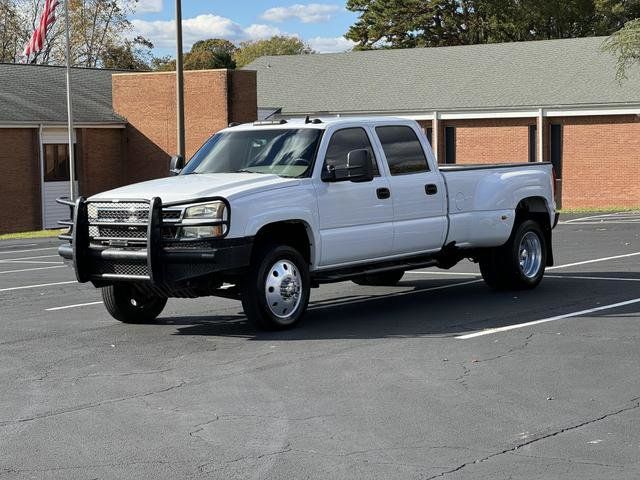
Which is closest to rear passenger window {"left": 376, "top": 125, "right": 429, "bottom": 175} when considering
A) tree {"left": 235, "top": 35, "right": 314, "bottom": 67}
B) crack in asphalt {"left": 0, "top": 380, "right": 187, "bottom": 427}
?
crack in asphalt {"left": 0, "top": 380, "right": 187, "bottom": 427}

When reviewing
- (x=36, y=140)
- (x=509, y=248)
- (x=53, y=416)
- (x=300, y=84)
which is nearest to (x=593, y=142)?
(x=300, y=84)

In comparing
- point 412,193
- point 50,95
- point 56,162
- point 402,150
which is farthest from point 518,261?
point 50,95

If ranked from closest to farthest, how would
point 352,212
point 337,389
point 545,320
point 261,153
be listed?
point 337,389 < point 545,320 < point 352,212 < point 261,153

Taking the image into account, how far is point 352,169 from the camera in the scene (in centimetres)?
1198

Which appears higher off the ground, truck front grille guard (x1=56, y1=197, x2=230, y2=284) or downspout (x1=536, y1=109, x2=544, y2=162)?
downspout (x1=536, y1=109, x2=544, y2=162)

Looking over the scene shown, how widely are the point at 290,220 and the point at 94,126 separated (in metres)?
35.4

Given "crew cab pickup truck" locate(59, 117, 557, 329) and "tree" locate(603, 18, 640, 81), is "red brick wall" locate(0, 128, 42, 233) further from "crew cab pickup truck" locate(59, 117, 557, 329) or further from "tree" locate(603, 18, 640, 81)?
"crew cab pickup truck" locate(59, 117, 557, 329)

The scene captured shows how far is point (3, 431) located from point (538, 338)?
5.22m

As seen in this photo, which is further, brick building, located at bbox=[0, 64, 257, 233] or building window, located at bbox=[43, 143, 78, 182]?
building window, located at bbox=[43, 143, 78, 182]

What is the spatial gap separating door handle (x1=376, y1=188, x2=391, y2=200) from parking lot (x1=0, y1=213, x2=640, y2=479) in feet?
4.20

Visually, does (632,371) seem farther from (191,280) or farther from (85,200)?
(85,200)

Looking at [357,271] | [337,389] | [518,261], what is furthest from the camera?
[518,261]

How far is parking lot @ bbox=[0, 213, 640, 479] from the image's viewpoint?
671cm

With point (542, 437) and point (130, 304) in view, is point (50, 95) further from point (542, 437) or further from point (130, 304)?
point (542, 437)
